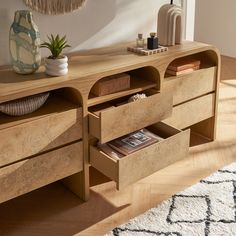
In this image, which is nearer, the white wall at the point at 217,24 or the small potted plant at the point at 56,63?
the small potted plant at the point at 56,63

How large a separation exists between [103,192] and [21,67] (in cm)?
65

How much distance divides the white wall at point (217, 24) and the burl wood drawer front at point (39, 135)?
101 inches

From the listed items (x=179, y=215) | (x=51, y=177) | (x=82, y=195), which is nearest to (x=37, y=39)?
(x=51, y=177)

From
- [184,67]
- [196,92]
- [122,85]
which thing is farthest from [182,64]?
[122,85]

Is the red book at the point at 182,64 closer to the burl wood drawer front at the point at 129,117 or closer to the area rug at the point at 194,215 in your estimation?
the burl wood drawer front at the point at 129,117

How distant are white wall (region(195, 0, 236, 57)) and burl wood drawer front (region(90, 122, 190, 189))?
2.26 metres

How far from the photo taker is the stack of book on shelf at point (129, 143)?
180cm

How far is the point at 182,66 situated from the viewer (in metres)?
2.15

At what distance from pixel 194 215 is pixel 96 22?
3.51ft

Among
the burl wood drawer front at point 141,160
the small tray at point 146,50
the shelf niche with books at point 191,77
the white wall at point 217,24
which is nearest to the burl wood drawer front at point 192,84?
the shelf niche with books at point 191,77

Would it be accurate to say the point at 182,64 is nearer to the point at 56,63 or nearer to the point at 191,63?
the point at 191,63

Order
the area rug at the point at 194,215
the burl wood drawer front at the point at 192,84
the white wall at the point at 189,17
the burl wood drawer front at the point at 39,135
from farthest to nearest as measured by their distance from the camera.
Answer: the white wall at the point at 189,17
the burl wood drawer front at the point at 192,84
the area rug at the point at 194,215
the burl wood drawer front at the point at 39,135

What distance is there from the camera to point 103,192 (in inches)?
76.2

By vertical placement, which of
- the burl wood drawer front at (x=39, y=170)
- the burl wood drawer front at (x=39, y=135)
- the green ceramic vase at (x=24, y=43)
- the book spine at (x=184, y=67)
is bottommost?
the burl wood drawer front at (x=39, y=170)
